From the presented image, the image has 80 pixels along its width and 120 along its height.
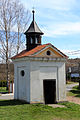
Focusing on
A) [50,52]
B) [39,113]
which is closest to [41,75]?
[50,52]

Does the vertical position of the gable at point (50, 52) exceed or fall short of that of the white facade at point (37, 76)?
it exceeds it

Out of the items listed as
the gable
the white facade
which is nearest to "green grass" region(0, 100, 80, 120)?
the white facade

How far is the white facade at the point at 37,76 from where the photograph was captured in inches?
578

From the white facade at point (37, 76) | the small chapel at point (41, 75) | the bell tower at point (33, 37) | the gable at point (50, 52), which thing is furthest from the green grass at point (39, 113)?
the bell tower at point (33, 37)

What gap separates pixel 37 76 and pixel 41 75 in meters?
0.33

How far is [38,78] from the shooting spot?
48.7ft

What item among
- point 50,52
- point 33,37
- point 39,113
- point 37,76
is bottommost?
point 39,113

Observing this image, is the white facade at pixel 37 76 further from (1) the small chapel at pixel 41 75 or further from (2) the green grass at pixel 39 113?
(2) the green grass at pixel 39 113

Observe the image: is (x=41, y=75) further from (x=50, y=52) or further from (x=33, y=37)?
(x=33, y=37)

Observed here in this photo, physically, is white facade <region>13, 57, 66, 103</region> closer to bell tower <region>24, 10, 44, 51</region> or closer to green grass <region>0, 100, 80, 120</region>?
green grass <region>0, 100, 80, 120</region>

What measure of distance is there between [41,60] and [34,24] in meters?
3.92

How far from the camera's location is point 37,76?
1482cm

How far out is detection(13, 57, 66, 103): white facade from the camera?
1469 centimetres

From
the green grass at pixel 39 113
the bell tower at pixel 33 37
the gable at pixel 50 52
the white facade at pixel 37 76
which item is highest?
the bell tower at pixel 33 37
